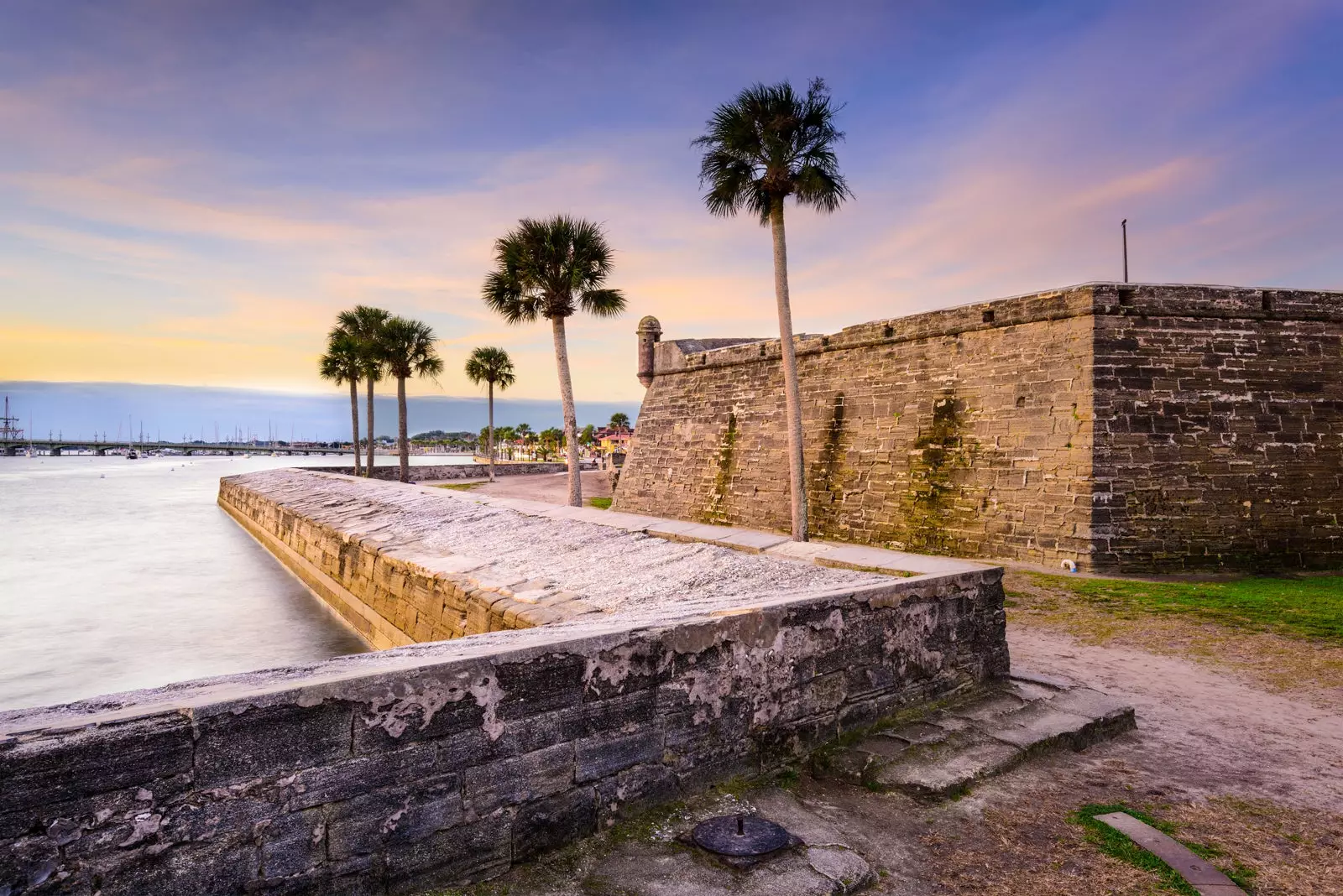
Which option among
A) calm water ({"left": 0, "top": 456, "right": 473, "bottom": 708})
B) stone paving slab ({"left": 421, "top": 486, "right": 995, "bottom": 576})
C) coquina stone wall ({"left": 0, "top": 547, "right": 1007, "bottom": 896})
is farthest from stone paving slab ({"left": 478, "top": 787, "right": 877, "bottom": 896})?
calm water ({"left": 0, "top": 456, "right": 473, "bottom": 708})

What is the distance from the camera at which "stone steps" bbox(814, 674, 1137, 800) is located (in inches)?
137

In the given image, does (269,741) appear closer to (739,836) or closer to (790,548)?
(739,836)

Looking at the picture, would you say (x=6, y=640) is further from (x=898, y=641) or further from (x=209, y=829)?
(x=898, y=641)

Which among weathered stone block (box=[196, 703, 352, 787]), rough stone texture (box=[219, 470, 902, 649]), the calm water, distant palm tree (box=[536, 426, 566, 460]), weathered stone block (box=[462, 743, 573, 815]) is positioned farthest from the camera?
distant palm tree (box=[536, 426, 566, 460])

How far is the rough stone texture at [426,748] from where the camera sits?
2061 mm

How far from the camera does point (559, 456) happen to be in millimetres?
94562

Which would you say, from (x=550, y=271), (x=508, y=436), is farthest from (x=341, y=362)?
(x=508, y=436)

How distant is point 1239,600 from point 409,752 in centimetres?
1054

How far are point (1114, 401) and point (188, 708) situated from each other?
13.2 m

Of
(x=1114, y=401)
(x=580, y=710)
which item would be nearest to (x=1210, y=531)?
(x=1114, y=401)

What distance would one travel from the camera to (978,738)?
12.9 feet

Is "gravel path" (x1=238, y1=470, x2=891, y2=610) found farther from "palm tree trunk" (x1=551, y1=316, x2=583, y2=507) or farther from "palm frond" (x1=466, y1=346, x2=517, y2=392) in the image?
"palm frond" (x1=466, y1=346, x2=517, y2=392)

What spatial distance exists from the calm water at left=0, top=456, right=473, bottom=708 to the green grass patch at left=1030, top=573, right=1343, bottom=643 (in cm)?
1077

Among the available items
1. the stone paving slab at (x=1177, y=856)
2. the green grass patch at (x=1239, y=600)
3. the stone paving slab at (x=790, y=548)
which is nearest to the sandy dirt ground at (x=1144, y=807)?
the stone paving slab at (x=1177, y=856)
